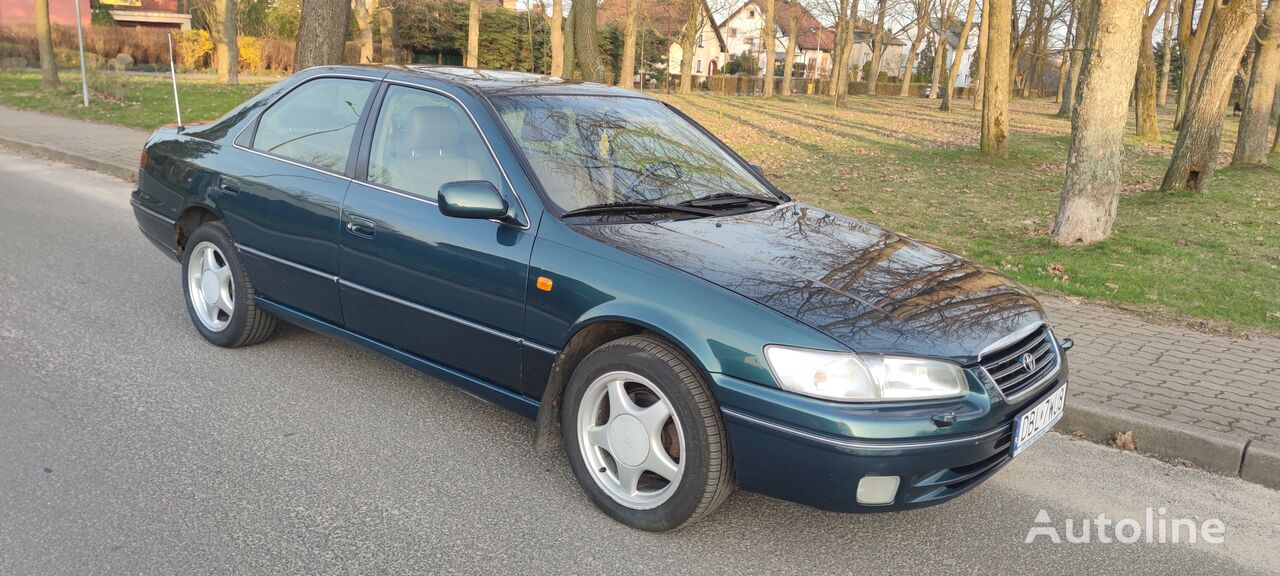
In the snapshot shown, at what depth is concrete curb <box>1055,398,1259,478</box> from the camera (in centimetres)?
423

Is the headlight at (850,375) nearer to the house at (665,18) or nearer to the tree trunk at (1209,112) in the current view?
the tree trunk at (1209,112)

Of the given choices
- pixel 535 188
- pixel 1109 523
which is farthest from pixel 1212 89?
pixel 535 188

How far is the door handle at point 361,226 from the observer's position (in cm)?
408

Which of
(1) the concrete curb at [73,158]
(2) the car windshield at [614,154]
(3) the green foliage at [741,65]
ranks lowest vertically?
(1) the concrete curb at [73,158]

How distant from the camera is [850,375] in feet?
9.59

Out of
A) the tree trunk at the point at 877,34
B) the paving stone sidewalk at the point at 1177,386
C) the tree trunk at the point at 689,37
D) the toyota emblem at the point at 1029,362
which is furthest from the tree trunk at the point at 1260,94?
the tree trunk at the point at 877,34

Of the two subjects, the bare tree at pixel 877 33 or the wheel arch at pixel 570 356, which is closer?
the wheel arch at pixel 570 356

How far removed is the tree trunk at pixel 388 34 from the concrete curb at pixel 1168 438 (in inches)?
1538

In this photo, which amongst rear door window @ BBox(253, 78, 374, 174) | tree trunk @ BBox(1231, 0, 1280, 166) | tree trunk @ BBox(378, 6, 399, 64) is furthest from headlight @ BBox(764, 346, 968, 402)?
tree trunk @ BBox(378, 6, 399, 64)

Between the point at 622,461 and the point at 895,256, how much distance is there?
144 cm

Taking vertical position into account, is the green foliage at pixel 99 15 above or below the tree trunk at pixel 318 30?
above

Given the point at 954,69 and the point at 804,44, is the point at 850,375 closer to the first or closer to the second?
the point at 954,69

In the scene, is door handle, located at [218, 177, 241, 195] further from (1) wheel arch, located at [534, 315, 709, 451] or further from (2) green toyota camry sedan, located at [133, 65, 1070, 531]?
(1) wheel arch, located at [534, 315, 709, 451]

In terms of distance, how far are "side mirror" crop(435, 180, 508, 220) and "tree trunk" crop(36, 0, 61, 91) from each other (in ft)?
77.5
